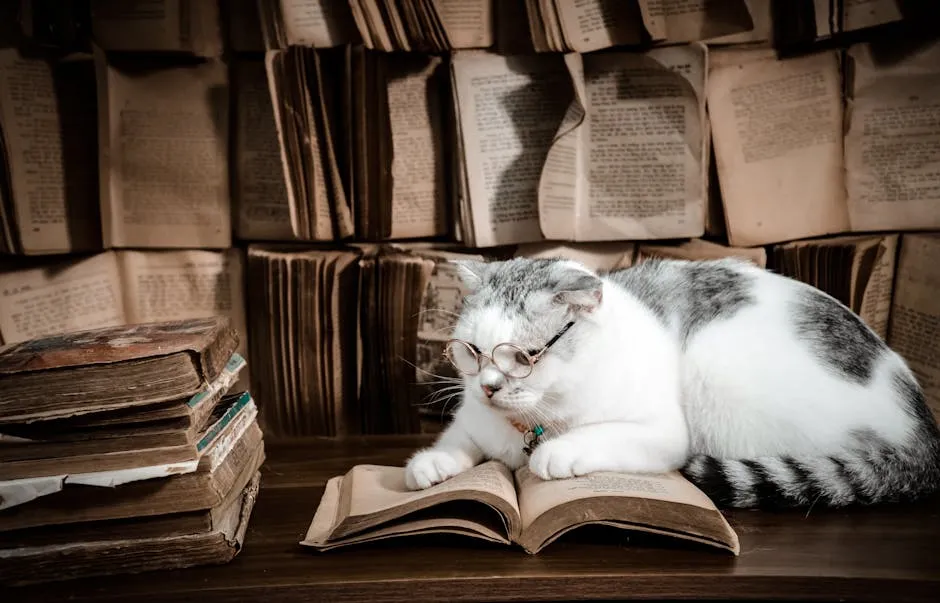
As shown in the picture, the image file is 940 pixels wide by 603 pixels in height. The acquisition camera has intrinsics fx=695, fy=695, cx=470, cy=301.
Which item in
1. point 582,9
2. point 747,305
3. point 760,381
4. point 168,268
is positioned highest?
point 582,9

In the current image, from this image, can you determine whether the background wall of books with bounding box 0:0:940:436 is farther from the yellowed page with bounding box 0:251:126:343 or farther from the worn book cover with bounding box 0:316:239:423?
the worn book cover with bounding box 0:316:239:423

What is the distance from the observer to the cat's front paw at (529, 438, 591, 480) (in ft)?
3.69

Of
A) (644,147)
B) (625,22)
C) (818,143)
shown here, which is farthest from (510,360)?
(818,143)

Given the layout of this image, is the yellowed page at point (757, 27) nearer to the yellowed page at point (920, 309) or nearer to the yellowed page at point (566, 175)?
the yellowed page at point (566, 175)

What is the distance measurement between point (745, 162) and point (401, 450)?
98 centimetres

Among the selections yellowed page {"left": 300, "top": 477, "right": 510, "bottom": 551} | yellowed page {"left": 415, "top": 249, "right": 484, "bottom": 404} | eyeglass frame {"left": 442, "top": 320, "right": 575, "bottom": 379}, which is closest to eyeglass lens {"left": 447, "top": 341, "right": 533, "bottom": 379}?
eyeglass frame {"left": 442, "top": 320, "right": 575, "bottom": 379}

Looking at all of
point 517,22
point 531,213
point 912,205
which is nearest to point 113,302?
point 531,213

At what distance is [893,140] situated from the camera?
152cm

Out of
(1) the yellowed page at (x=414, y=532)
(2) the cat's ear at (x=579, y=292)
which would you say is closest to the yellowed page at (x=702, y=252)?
(2) the cat's ear at (x=579, y=292)

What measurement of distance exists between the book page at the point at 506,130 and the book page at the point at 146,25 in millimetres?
577

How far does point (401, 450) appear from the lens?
1496mm

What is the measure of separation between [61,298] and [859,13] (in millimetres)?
1775

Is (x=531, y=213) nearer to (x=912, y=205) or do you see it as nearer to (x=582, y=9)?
(x=582, y=9)

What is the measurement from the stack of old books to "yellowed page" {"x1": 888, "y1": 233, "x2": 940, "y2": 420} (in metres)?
1.46
